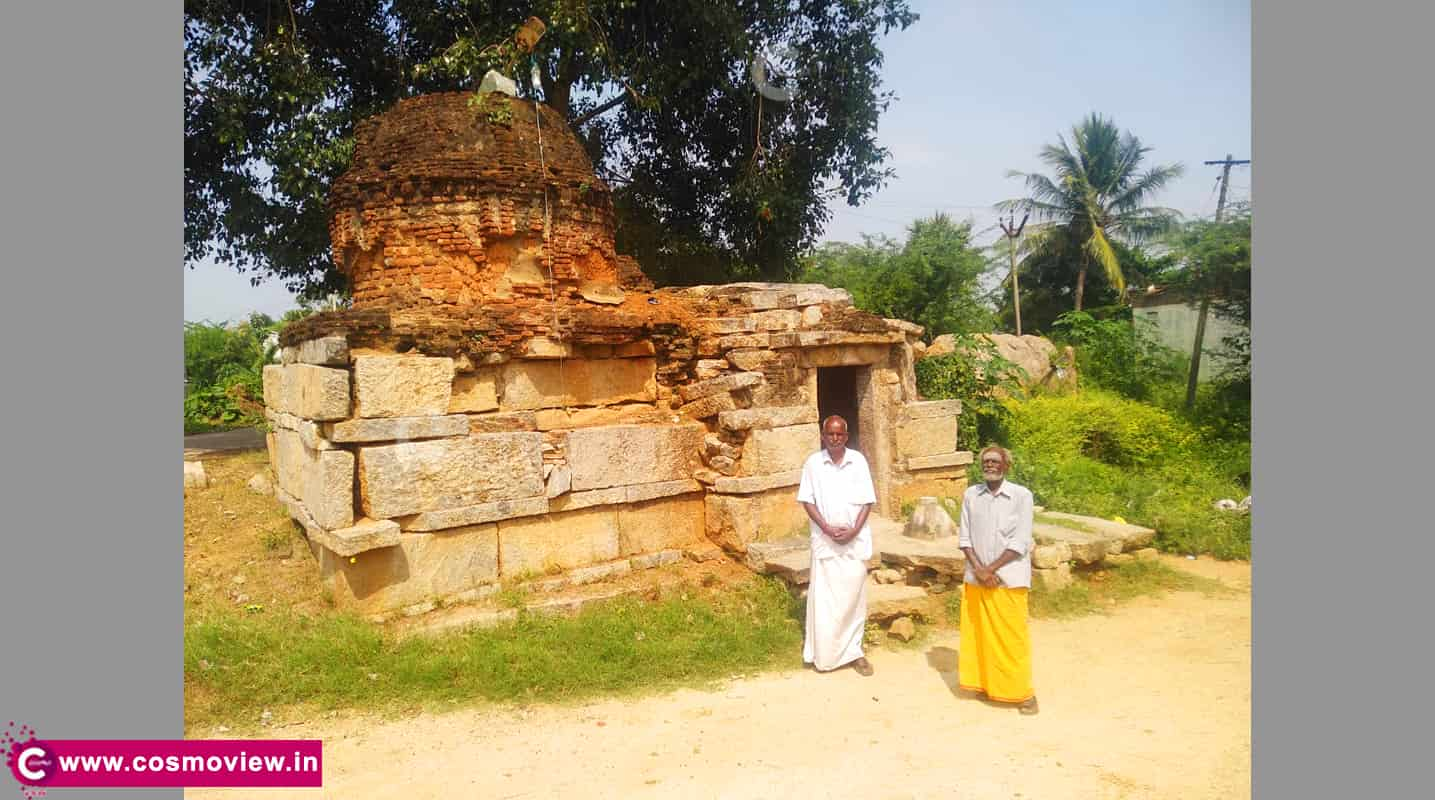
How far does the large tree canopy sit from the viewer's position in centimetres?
1051

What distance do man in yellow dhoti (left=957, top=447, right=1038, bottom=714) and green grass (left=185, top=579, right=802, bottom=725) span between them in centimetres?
147

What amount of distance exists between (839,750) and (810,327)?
4.02m

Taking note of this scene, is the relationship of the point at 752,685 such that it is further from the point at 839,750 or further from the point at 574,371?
the point at 574,371

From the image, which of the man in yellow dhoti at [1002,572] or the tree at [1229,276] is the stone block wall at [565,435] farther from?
the tree at [1229,276]

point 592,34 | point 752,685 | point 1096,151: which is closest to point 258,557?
point 752,685

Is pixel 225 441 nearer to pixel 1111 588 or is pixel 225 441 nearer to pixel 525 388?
pixel 525 388

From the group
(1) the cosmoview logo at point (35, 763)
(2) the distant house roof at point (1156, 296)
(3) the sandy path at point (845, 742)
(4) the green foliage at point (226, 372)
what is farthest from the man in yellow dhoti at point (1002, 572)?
(4) the green foliage at point (226, 372)

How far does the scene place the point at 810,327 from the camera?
25.2 feet

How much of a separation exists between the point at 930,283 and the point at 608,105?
6.29 metres

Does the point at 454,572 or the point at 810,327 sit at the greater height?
the point at 810,327

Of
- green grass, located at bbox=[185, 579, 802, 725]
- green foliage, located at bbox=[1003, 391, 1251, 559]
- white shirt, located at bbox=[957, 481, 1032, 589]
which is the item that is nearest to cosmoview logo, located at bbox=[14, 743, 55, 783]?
green grass, located at bbox=[185, 579, 802, 725]

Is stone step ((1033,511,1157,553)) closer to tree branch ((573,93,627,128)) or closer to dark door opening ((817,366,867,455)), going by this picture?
dark door opening ((817,366,867,455))

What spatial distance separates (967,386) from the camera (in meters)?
10.4

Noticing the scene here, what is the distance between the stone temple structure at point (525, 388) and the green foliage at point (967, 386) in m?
1.23
